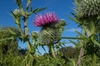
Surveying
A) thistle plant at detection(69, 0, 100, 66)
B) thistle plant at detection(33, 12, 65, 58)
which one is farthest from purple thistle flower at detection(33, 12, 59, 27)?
thistle plant at detection(69, 0, 100, 66)

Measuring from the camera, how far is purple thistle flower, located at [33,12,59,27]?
441 centimetres

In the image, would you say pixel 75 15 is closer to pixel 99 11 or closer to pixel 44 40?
pixel 99 11

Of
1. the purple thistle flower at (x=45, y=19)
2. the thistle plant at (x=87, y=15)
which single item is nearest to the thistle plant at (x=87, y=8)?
the thistle plant at (x=87, y=15)

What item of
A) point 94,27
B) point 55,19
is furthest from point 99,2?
point 55,19

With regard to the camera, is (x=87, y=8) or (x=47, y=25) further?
(x=47, y=25)

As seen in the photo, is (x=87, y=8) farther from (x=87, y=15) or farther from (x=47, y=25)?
(x=47, y=25)

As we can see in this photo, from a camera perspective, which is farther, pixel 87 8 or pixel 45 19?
pixel 45 19

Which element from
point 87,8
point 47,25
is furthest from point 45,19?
point 87,8

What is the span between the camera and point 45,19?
4.47m

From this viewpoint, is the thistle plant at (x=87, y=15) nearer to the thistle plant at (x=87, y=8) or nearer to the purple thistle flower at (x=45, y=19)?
the thistle plant at (x=87, y=8)

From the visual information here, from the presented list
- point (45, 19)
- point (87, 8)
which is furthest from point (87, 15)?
point (45, 19)

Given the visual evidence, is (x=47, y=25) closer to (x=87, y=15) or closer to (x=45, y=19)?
(x=45, y=19)

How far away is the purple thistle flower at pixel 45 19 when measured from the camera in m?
4.41

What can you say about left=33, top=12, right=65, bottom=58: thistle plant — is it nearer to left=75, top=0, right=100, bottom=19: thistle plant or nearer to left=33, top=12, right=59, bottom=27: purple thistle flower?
left=33, top=12, right=59, bottom=27: purple thistle flower
